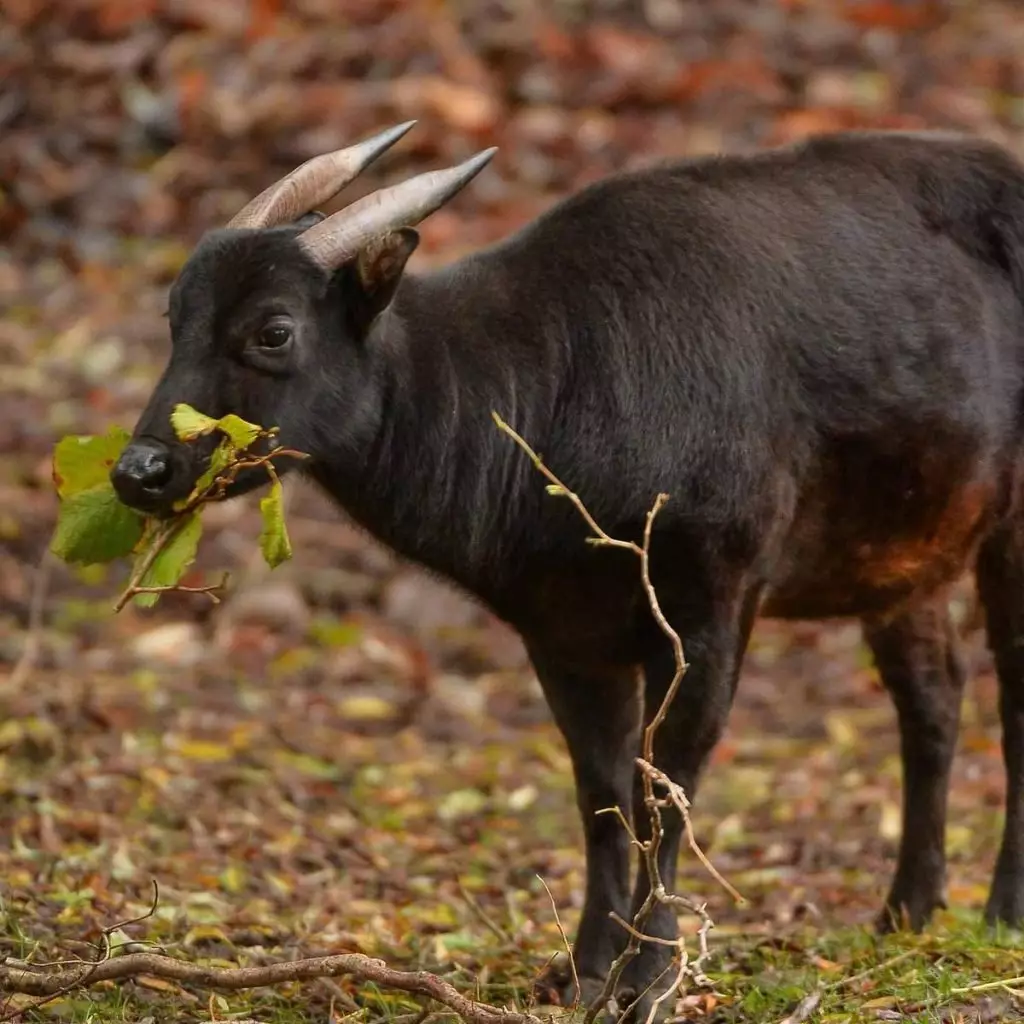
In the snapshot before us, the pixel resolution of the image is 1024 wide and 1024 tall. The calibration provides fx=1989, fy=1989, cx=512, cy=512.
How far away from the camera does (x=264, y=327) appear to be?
5.55 m

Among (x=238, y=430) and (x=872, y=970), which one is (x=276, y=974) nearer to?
(x=238, y=430)

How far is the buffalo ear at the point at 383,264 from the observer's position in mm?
5582

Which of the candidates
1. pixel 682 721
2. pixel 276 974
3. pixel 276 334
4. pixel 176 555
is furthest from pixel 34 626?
pixel 276 974

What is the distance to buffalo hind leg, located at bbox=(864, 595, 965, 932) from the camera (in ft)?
23.1

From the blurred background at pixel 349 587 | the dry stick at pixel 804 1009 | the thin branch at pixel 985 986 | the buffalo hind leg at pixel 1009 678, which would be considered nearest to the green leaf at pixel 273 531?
the blurred background at pixel 349 587

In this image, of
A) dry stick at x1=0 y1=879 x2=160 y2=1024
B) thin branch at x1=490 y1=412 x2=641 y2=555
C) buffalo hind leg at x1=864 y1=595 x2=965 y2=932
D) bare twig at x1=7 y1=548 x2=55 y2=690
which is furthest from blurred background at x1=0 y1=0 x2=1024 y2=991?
thin branch at x1=490 y1=412 x2=641 y2=555

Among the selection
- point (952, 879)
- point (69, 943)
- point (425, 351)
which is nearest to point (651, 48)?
point (952, 879)

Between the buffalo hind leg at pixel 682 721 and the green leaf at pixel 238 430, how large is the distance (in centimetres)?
135

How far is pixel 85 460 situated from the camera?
5.73 metres

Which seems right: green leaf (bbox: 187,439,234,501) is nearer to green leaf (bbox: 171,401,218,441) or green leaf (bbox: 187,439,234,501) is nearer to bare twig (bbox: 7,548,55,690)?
green leaf (bbox: 171,401,218,441)

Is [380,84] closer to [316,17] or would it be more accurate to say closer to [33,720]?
[316,17]

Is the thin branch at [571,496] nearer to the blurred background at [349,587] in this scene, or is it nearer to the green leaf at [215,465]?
the green leaf at [215,465]

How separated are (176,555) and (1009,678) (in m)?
3.04

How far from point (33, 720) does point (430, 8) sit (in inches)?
346
